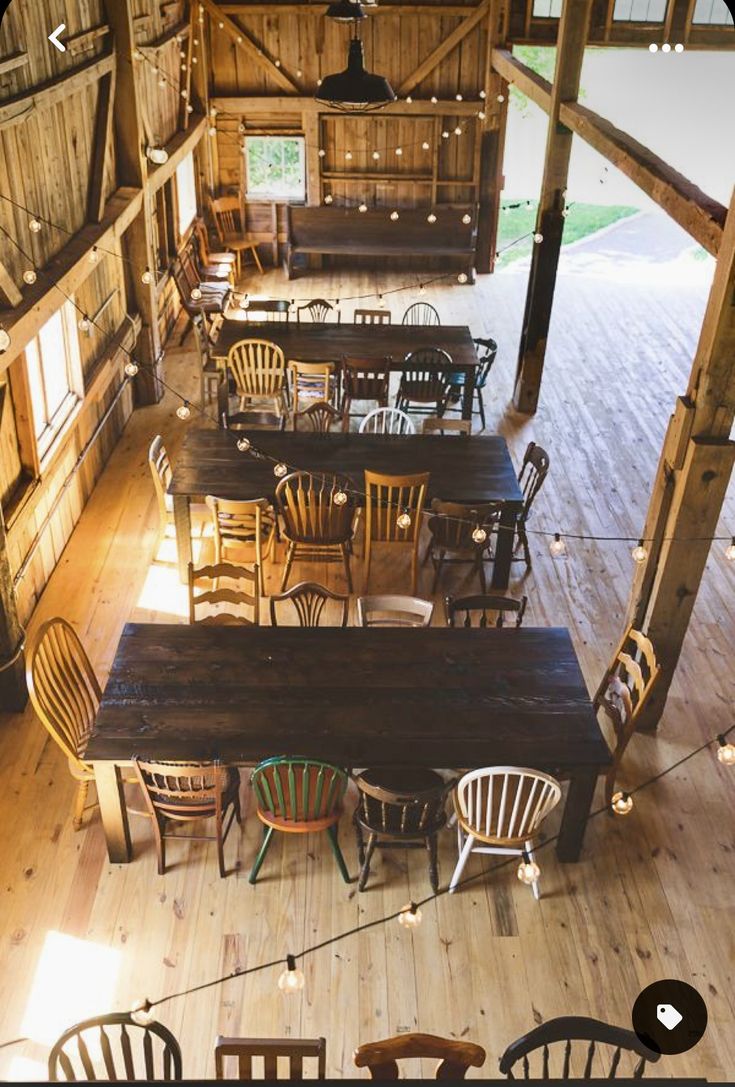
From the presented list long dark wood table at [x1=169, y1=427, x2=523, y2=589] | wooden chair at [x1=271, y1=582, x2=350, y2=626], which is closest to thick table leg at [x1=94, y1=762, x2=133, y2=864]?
wooden chair at [x1=271, y1=582, x2=350, y2=626]

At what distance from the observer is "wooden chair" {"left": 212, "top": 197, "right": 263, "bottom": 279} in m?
13.6

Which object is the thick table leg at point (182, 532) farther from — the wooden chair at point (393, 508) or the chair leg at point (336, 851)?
the chair leg at point (336, 851)

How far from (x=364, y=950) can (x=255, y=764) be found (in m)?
1.01

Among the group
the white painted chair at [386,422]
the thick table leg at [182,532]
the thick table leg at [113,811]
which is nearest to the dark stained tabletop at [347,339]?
the white painted chair at [386,422]

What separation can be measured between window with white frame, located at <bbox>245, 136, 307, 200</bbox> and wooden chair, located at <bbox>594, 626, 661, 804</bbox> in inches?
394

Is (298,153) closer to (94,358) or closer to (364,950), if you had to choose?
(94,358)

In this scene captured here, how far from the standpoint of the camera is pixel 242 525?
6895mm

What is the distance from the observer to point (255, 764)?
4645mm

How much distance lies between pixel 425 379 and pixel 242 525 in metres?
2.97

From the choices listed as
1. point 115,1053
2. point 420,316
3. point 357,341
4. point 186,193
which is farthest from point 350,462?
point 186,193

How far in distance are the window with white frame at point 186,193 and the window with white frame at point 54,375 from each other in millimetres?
4907

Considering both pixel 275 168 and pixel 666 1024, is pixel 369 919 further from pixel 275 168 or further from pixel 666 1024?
pixel 275 168

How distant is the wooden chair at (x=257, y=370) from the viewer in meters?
8.84

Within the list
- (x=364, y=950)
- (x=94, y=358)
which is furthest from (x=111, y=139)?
(x=364, y=950)
